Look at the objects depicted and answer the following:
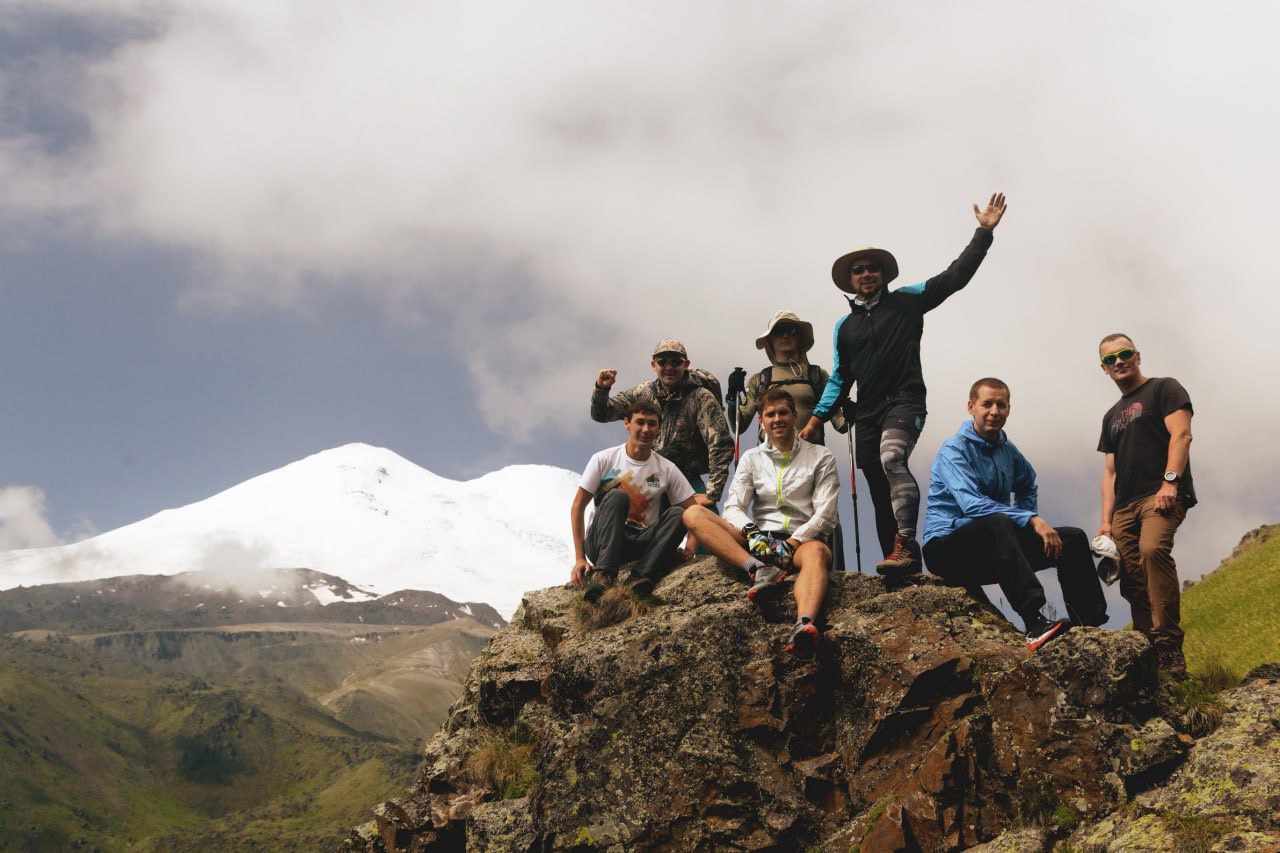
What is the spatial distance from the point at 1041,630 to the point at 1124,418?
296 cm

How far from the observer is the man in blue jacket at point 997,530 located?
8.66 metres

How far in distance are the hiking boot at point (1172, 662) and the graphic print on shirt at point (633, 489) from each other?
618 cm

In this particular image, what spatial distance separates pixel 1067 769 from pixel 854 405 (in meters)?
5.08

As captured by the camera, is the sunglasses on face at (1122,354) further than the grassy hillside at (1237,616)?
No

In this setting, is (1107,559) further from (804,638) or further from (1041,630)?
(804,638)

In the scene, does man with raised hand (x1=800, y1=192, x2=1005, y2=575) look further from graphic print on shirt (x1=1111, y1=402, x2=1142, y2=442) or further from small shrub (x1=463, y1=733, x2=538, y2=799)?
small shrub (x1=463, y1=733, x2=538, y2=799)

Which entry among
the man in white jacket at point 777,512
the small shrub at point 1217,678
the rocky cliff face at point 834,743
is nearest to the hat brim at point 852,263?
the man in white jacket at point 777,512

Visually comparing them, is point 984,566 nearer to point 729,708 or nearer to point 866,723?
point 866,723

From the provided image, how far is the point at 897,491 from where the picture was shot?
993 centimetres

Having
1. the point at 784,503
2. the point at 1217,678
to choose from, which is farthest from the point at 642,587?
the point at 1217,678

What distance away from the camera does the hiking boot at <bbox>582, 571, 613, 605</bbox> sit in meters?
11.5

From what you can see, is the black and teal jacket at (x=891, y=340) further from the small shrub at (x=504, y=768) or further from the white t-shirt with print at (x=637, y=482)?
the small shrub at (x=504, y=768)

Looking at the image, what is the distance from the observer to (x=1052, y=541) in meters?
8.66

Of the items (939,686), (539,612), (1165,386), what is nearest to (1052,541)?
(939,686)
